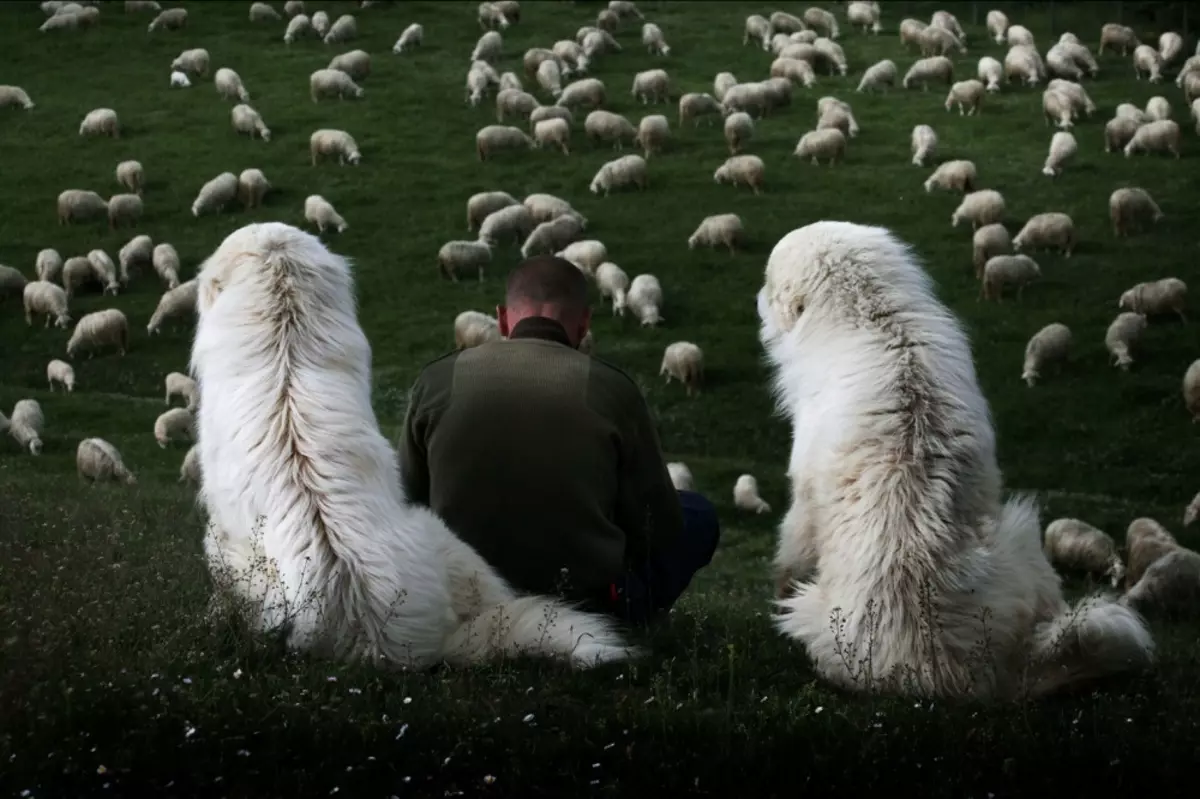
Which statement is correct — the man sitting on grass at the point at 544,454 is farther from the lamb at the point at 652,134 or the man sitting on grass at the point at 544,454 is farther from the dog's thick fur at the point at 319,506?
the lamb at the point at 652,134

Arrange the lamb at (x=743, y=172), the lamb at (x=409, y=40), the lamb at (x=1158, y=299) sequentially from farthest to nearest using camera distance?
the lamb at (x=409, y=40) → the lamb at (x=743, y=172) → the lamb at (x=1158, y=299)

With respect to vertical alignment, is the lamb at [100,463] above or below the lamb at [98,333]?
above

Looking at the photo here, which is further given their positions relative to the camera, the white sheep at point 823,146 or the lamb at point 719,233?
the white sheep at point 823,146

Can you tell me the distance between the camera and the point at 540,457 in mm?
6016

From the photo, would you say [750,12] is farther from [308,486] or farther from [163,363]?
[308,486]

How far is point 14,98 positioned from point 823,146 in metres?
14.6

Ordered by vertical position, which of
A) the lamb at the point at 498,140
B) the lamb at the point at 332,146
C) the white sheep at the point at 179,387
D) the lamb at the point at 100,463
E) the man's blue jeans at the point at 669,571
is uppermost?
the man's blue jeans at the point at 669,571

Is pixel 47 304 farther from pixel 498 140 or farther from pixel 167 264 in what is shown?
pixel 498 140

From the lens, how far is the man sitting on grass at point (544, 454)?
602 centimetres

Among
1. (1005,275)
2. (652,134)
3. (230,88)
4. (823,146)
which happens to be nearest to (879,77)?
(823,146)

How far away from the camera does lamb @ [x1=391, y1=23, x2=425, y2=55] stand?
35.2 meters

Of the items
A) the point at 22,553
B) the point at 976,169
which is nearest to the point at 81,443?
the point at 22,553

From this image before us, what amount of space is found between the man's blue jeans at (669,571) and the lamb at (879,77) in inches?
1008

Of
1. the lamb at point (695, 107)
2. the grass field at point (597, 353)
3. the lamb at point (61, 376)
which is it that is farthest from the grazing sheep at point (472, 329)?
the lamb at point (695, 107)
